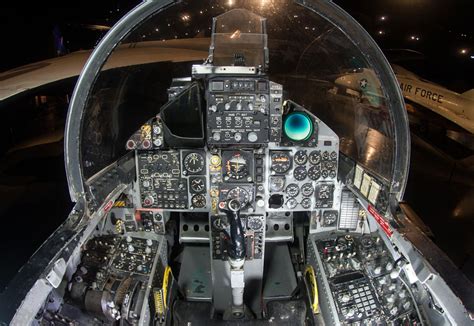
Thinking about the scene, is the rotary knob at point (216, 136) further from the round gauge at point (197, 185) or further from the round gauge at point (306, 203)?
the round gauge at point (306, 203)

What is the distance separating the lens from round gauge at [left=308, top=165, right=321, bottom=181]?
9.58 feet

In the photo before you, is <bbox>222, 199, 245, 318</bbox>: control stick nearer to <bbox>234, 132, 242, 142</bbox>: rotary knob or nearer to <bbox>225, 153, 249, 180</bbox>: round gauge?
<bbox>225, 153, 249, 180</bbox>: round gauge

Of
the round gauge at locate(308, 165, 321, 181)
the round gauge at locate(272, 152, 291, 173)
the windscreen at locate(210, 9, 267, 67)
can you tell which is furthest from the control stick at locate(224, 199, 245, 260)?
the windscreen at locate(210, 9, 267, 67)

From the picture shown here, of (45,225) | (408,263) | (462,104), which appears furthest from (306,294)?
(462,104)

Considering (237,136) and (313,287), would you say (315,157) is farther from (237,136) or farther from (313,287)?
(313,287)

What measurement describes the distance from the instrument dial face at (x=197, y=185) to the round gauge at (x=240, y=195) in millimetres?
273

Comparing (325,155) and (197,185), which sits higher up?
(325,155)

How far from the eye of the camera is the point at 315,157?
290cm

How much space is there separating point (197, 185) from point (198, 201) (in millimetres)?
161

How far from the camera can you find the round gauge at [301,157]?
2.88 metres

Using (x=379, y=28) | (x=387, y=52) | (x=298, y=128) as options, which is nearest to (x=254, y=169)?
(x=298, y=128)

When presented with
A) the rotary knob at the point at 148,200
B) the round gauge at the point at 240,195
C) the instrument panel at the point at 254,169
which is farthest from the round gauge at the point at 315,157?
the rotary knob at the point at 148,200

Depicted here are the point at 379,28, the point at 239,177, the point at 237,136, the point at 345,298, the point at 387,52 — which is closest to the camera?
the point at 345,298

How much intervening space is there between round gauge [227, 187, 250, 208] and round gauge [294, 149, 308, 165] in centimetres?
55
